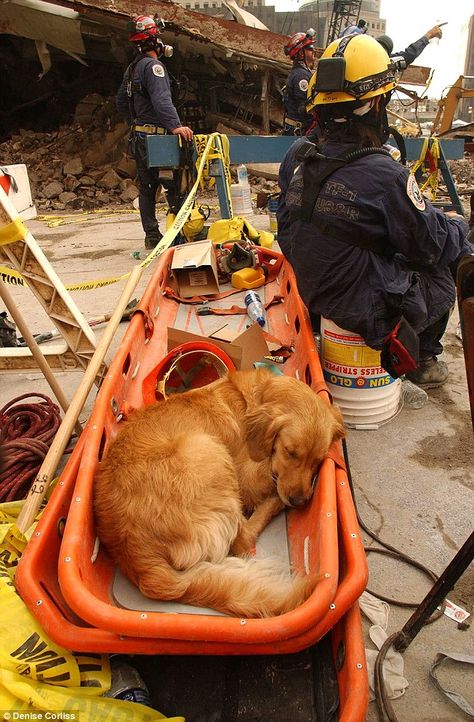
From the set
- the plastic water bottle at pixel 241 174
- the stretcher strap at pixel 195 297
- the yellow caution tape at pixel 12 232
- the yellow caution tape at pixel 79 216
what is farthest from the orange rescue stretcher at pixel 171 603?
the yellow caution tape at pixel 79 216

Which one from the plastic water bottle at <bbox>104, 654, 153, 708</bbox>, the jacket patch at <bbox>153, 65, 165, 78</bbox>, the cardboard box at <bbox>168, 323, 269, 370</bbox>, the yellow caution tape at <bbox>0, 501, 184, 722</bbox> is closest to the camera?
the yellow caution tape at <bbox>0, 501, 184, 722</bbox>

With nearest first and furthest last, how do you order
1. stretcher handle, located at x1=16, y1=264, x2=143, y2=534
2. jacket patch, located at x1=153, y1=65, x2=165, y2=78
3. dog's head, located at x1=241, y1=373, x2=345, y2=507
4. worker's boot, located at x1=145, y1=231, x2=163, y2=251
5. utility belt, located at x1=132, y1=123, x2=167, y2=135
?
dog's head, located at x1=241, y1=373, x2=345, y2=507
stretcher handle, located at x1=16, y1=264, x2=143, y2=534
jacket patch, located at x1=153, y1=65, x2=165, y2=78
utility belt, located at x1=132, y1=123, x2=167, y2=135
worker's boot, located at x1=145, y1=231, x2=163, y2=251

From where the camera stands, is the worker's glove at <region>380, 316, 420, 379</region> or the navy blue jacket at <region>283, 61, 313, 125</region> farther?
the navy blue jacket at <region>283, 61, 313, 125</region>

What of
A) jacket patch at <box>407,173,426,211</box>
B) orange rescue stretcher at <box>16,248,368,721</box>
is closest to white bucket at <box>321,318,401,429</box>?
orange rescue stretcher at <box>16,248,368,721</box>

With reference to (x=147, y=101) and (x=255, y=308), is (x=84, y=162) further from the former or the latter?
(x=255, y=308)

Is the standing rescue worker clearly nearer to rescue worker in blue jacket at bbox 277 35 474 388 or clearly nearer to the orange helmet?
the orange helmet

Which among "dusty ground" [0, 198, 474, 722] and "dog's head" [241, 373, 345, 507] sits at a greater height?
"dog's head" [241, 373, 345, 507]

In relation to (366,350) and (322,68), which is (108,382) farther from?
(322,68)

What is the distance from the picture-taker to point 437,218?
9.83ft

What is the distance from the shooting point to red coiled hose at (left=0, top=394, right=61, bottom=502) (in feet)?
8.75

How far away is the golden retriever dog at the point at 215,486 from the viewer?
5.64 feet

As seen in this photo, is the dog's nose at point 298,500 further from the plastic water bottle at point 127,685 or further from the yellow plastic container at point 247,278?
the yellow plastic container at point 247,278

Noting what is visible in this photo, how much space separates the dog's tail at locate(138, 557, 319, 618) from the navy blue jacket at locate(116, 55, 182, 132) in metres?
6.95

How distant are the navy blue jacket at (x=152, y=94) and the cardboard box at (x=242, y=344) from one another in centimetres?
507
